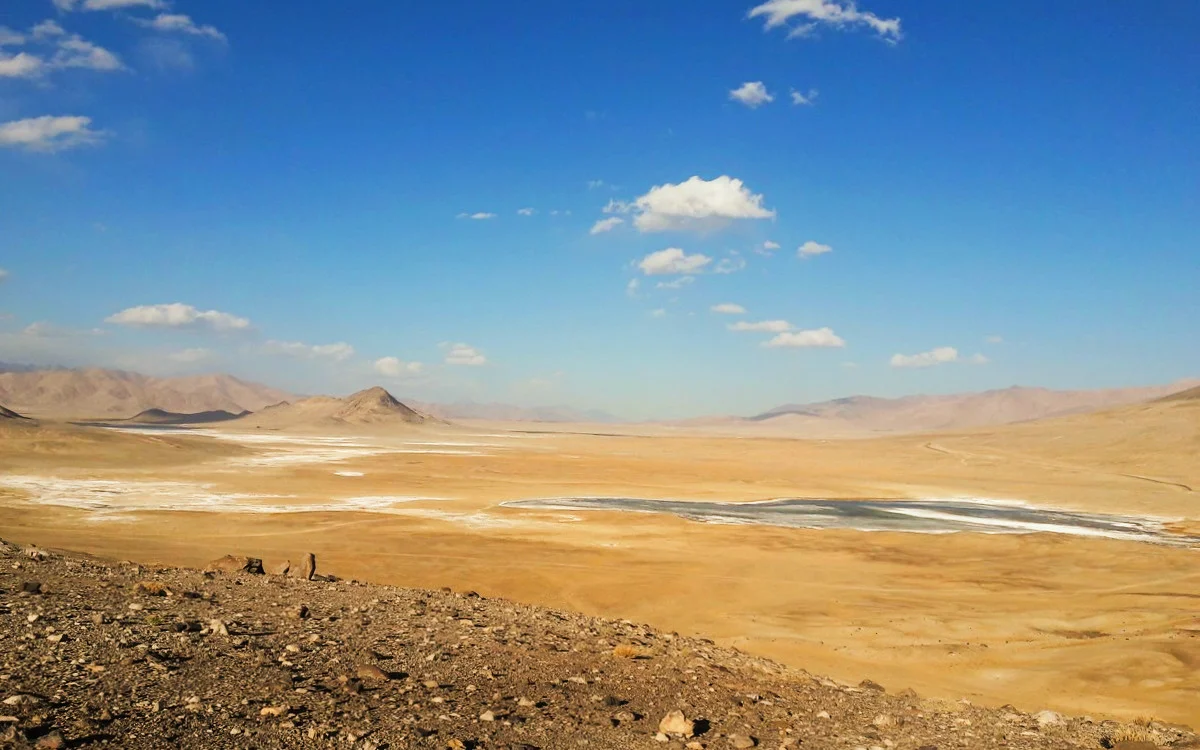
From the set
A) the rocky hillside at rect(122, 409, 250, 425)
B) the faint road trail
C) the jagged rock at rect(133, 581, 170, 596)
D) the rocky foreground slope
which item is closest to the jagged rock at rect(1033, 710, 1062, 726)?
the rocky foreground slope

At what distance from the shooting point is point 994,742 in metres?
7.85

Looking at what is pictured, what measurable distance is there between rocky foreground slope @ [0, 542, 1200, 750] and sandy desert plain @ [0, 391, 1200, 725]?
3.61 metres

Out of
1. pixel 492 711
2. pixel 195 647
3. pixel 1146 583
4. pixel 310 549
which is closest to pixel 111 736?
pixel 195 647

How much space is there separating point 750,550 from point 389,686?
20.4 meters

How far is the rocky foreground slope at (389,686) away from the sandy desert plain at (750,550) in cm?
361

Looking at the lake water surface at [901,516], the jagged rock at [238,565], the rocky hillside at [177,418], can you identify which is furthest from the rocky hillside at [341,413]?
the jagged rock at [238,565]

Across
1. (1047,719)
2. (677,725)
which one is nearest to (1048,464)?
(1047,719)

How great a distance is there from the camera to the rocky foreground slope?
251 inches

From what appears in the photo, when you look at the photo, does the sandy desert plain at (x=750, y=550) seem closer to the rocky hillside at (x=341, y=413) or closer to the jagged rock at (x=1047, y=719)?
the jagged rock at (x=1047, y=719)

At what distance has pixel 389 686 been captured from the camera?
7.71 meters

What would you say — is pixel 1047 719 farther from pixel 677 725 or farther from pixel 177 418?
pixel 177 418

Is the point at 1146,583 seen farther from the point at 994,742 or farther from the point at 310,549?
the point at 310,549

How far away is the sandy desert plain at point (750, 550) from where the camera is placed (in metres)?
13.8

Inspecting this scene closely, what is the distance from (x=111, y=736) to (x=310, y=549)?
62.8 feet
